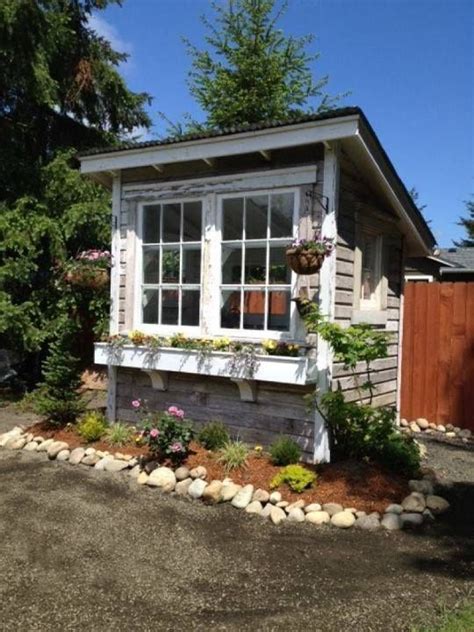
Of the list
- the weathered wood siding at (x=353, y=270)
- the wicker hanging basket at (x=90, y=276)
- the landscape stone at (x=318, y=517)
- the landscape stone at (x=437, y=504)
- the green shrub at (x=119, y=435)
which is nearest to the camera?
the landscape stone at (x=318, y=517)

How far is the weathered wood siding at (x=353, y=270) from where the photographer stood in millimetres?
5332

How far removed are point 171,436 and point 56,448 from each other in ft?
4.71

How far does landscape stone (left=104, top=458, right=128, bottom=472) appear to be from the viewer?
5.26 meters

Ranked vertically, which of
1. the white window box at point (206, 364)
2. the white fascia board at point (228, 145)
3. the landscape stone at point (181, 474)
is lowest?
the landscape stone at point (181, 474)

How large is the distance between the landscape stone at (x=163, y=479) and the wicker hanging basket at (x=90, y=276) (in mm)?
2460

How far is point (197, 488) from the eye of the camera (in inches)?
182

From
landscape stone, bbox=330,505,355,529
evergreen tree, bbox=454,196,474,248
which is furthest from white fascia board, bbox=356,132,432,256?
evergreen tree, bbox=454,196,474,248

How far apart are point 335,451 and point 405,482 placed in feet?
2.30

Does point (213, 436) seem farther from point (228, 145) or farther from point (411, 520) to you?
point (228, 145)

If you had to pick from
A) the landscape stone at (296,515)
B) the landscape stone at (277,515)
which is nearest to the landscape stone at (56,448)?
the landscape stone at (277,515)

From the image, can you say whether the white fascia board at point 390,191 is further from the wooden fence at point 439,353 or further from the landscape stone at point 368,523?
the landscape stone at point 368,523

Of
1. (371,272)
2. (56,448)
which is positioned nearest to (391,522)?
(371,272)

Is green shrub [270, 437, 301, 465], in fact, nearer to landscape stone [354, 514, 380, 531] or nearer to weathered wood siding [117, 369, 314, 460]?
weathered wood siding [117, 369, 314, 460]

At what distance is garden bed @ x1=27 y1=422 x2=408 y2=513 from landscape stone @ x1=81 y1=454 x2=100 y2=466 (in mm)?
418
